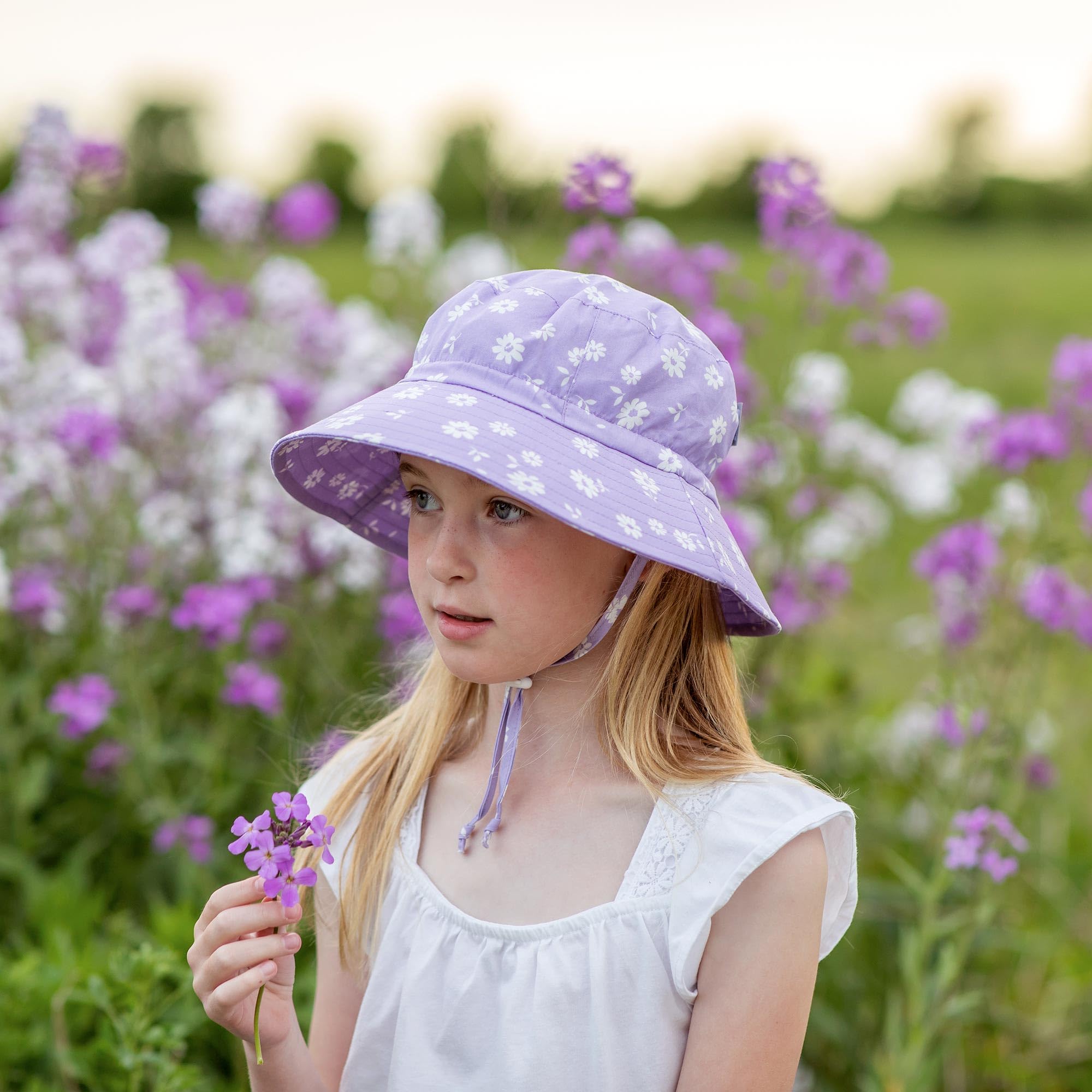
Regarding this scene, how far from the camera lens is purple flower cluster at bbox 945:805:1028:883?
1.85 metres

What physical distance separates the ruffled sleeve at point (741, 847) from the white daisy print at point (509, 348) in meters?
0.57

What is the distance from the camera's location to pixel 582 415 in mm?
1439

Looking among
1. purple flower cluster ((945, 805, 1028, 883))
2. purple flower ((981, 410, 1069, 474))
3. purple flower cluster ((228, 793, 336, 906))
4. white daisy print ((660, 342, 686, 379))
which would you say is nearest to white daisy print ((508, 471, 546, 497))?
white daisy print ((660, 342, 686, 379))

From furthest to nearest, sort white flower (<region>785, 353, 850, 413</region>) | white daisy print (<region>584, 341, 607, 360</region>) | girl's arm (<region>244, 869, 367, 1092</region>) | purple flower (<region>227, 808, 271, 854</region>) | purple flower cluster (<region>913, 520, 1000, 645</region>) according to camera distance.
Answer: white flower (<region>785, 353, 850, 413</region>) < purple flower cluster (<region>913, 520, 1000, 645</region>) < girl's arm (<region>244, 869, 367, 1092</region>) < white daisy print (<region>584, 341, 607, 360</region>) < purple flower (<region>227, 808, 271, 854</region>)

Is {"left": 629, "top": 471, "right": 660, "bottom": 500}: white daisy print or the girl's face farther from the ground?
{"left": 629, "top": 471, "right": 660, "bottom": 500}: white daisy print

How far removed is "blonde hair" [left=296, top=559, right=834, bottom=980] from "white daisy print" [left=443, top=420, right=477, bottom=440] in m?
0.30

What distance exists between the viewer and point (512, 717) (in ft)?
5.19

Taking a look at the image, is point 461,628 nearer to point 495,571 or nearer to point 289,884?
point 495,571

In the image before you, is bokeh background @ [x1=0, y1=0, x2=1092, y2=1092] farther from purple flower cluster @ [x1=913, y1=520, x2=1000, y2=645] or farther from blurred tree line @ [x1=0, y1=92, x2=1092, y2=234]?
blurred tree line @ [x1=0, y1=92, x2=1092, y2=234]

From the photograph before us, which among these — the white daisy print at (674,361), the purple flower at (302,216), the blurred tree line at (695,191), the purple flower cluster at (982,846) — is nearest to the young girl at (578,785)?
the white daisy print at (674,361)

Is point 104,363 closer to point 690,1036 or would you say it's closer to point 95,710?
point 95,710

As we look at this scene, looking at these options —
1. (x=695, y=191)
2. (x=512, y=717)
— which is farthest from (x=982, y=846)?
(x=695, y=191)

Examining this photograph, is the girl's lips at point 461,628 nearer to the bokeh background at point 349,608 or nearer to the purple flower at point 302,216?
the bokeh background at point 349,608

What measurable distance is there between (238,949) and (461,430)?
61 cm
